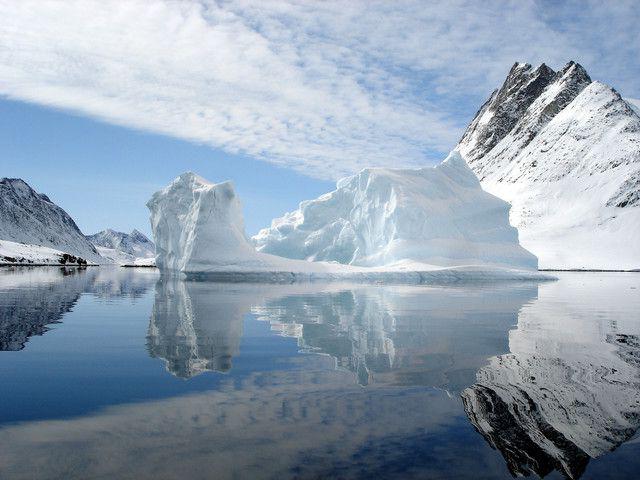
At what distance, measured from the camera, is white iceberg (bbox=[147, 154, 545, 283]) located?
1330 inches

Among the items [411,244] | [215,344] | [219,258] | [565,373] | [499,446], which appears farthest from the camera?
[411,244]

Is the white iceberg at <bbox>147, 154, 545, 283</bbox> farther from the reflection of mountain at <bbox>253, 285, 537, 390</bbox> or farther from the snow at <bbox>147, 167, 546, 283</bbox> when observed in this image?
the reflection of mountain at <bbox>253, 285, 537, 390</bbox>

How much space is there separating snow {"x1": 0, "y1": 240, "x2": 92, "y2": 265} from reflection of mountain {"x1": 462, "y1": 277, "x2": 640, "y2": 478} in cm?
11216

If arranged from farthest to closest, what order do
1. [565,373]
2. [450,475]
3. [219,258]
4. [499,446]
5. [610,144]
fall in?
1. [610,144]
2. [219,258]
3. [565,373]
4. [499,446]
5. [450,475]

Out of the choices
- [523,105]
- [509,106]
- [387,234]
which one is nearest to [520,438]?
[387,234]

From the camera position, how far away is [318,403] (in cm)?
554

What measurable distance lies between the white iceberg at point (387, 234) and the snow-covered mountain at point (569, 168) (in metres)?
49.2

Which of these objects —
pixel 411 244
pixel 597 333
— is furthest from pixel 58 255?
pixel 597 333

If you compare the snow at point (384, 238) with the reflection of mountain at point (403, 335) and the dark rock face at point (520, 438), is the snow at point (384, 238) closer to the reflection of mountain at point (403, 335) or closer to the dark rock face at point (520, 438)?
Result: the reflection of mountain at point (403, 335)

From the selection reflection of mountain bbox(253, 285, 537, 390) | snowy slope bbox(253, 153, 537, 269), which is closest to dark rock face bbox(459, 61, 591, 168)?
snowy slope bbox(253, 153, 537, 269)

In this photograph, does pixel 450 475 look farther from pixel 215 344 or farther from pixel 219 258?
pixel 219 258

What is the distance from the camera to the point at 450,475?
382cm

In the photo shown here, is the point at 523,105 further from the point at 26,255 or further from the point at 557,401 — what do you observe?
the point at 557,401

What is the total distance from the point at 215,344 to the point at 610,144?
391 feet
